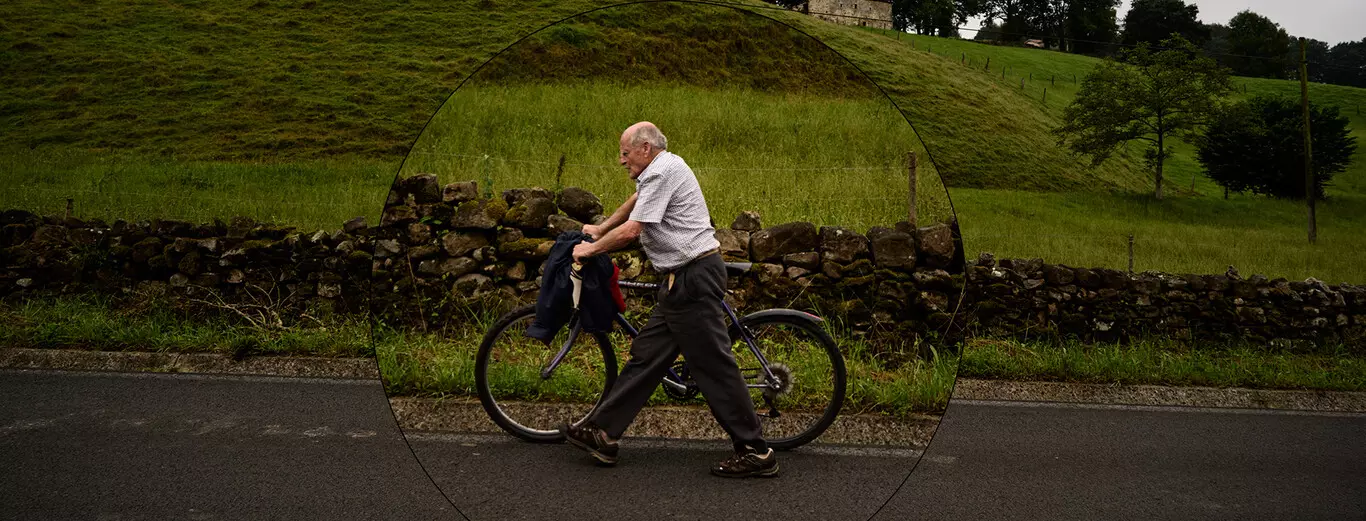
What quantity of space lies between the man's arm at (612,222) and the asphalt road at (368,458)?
199cm

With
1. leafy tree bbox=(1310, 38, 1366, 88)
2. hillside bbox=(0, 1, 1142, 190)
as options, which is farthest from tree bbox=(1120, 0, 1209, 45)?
hillside bbox=(0, 1, 1142, 190)

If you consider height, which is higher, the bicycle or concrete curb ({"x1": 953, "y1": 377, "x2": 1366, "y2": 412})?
the bicycle

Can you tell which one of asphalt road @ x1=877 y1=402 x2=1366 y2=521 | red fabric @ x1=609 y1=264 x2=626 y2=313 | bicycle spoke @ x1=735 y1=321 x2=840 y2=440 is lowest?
asphalt road @ x1=877 y1=402 x2=1366 y2=521

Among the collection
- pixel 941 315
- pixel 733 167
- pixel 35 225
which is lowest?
pixel 35 225

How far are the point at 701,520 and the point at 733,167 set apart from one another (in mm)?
617

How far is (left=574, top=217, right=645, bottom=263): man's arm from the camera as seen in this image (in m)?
1.38

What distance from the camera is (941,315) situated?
63.6 inches

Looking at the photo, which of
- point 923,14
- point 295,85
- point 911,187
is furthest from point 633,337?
point 923,14

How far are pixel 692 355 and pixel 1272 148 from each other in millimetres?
29042

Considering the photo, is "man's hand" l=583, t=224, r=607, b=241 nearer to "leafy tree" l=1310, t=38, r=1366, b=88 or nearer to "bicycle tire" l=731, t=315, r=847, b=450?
"bicycle tire" l=731, t=315, r=847, b=450

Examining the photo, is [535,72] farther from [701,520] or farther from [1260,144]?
[1260,144]

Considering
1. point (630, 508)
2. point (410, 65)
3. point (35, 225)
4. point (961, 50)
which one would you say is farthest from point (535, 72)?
point (961, 50)

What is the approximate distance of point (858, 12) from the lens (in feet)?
182

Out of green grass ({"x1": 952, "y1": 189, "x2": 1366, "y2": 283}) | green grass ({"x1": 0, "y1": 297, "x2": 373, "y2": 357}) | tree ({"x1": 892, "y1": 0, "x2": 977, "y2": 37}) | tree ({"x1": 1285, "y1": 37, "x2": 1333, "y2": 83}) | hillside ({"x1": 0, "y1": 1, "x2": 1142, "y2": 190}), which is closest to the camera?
green grass ({"x1": 0, "y1": 297, "x2": 373, "y2": 357})
